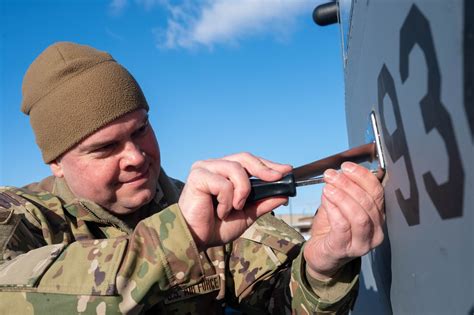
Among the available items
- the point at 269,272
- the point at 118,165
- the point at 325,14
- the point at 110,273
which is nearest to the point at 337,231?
the point at 110,273

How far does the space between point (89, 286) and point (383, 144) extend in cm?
71

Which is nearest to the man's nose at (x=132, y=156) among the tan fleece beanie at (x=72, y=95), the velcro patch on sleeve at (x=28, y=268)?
the tan fleece beanie at (x=72, y=95)

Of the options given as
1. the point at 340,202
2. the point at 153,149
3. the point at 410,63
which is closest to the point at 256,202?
the point at 340,202

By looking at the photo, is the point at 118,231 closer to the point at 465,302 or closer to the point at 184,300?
the point at 184,300

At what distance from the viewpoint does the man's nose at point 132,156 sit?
1531 mm

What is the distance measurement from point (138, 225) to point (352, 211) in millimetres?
459

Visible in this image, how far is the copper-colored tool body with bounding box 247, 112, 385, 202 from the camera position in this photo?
0.99 meters

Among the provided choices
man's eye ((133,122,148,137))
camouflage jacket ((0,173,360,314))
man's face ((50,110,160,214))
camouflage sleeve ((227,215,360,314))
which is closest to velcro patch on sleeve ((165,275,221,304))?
camouflage jacket ((0,173,360,314))

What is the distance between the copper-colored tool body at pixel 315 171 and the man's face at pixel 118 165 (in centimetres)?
65

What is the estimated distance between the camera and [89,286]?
1003mm

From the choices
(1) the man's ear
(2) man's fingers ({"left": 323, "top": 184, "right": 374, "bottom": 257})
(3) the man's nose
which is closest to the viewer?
(2) man's fingers ({"left": 323, "top": 184, "right": 374, "bottom": 257})

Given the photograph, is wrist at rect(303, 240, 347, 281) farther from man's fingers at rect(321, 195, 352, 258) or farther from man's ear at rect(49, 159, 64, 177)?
man's ear at rect(49, 159, 64, 177)

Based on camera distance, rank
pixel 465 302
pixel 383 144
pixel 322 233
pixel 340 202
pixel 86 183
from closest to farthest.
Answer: pixel 465 302 → pixel 340 202 → pixel 383 144 → pixel 322 233 → pixel 86 183

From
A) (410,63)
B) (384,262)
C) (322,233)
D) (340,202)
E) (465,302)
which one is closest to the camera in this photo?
(465,302)
